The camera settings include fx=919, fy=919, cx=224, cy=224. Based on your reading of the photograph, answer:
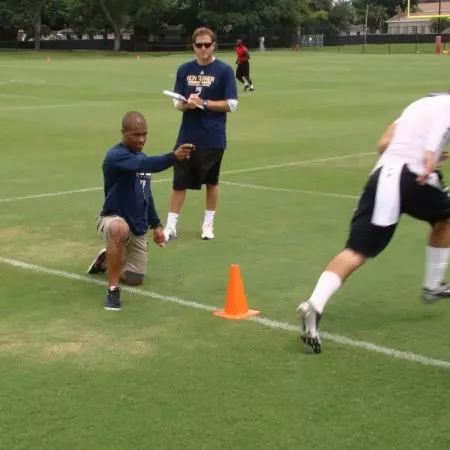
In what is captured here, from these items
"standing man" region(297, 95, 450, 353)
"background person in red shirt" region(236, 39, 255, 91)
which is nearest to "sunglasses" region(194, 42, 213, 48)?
"standing man" region(297, 95, 450, 353)

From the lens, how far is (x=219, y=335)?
19.6 feet

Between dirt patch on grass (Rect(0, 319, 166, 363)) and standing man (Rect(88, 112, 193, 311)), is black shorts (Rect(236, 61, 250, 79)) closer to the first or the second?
standing man (Rect(88, 112, 193, 311))

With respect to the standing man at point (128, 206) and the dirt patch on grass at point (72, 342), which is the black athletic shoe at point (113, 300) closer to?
the standing man at point (128, 206)

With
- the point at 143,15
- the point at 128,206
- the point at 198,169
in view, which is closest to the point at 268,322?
the point at 128,206

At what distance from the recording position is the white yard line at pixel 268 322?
547 centimetres

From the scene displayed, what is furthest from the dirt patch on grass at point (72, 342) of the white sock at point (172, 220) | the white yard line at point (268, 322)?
the white sock at point (172, 220)

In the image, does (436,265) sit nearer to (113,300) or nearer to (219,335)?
(219,335)

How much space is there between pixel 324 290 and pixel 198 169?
378cm

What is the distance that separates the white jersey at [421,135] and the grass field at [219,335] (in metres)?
1.16

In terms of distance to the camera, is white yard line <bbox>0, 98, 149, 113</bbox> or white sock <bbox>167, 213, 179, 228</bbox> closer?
white sock <bbox>167, 213, 179, 228</bbox>

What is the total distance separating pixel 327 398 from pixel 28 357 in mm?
1874

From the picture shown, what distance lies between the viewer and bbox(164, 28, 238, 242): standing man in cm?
898

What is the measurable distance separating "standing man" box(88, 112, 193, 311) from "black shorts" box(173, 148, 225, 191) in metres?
1.86

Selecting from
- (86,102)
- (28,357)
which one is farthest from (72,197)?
(86,102)
